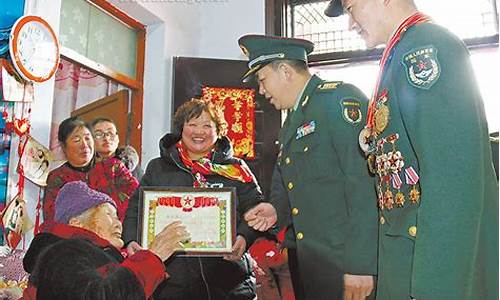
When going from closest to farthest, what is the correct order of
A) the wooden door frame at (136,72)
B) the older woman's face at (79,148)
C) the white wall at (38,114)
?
1. the white wall at (38,114)
2. the older woman's face at (79,148)
3. the wooden door frame at (136,72)

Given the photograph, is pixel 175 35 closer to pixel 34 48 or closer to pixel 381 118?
pixel 34 48

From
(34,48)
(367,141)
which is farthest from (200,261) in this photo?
(34,48)

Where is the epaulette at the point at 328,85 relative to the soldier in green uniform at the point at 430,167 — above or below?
above

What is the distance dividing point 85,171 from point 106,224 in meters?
1.18

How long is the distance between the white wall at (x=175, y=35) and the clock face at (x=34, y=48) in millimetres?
1135

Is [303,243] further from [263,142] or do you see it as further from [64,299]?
[263,142]

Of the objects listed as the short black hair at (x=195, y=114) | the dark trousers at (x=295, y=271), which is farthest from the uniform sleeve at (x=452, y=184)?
the short black hair at (x=195, y=114)

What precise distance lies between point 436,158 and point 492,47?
3325 millimetres

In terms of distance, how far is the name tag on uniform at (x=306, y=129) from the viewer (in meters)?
1.69

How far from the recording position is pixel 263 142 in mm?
4145

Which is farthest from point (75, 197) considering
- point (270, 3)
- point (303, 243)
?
point (270, 3)

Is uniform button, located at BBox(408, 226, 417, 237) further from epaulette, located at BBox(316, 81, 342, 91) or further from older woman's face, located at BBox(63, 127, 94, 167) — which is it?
older woman's face, located at BBox(63, 127, 94, 167)

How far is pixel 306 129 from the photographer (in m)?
1.71

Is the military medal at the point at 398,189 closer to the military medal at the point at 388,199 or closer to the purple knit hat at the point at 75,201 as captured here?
the military medal at the point at 388,199
